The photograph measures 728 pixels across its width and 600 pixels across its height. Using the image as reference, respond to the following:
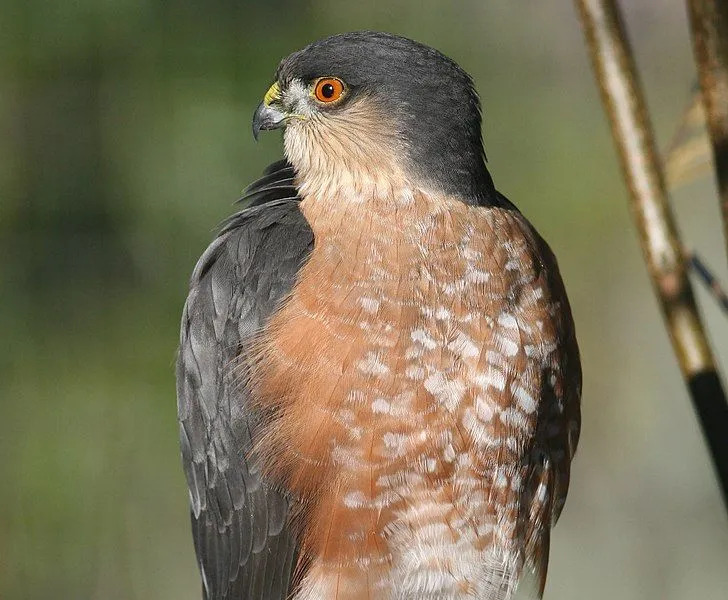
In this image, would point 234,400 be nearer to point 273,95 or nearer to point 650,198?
point 273,95

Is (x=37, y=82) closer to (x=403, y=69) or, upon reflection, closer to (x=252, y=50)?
(x=252, y=50)

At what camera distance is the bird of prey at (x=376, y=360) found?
2309 millimetres

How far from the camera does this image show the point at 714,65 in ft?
5.04

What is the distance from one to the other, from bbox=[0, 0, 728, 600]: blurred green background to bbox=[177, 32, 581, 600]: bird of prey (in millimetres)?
3403

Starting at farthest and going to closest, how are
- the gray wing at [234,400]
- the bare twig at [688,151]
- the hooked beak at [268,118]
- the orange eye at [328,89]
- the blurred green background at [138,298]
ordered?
the blurred green background at [138,298] → the hooked beak at [268,118] → the orange eye at [328,89] → the gray wing at [234,400] → the bare twig at [688,151]

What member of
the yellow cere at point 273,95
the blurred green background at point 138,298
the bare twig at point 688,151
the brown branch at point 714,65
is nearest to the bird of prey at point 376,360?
the yellow cere at point 273,95

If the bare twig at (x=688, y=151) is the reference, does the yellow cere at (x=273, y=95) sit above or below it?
above

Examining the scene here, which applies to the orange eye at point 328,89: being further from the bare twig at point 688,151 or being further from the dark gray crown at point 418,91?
the bare twig at point 688,151

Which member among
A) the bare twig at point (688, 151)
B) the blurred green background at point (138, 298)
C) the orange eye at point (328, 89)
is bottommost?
the blurred green background at point (138, 298)

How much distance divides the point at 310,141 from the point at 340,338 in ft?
2.07

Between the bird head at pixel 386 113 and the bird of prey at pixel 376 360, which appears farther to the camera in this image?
the bird head at pixel 386 113

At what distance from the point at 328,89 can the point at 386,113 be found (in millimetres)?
180

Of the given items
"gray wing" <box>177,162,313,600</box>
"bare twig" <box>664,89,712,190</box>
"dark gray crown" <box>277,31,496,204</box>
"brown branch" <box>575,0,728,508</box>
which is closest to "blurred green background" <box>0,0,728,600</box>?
"gray wing" <box>177,162,313,600</box>

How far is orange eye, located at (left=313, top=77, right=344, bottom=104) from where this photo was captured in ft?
8.47
